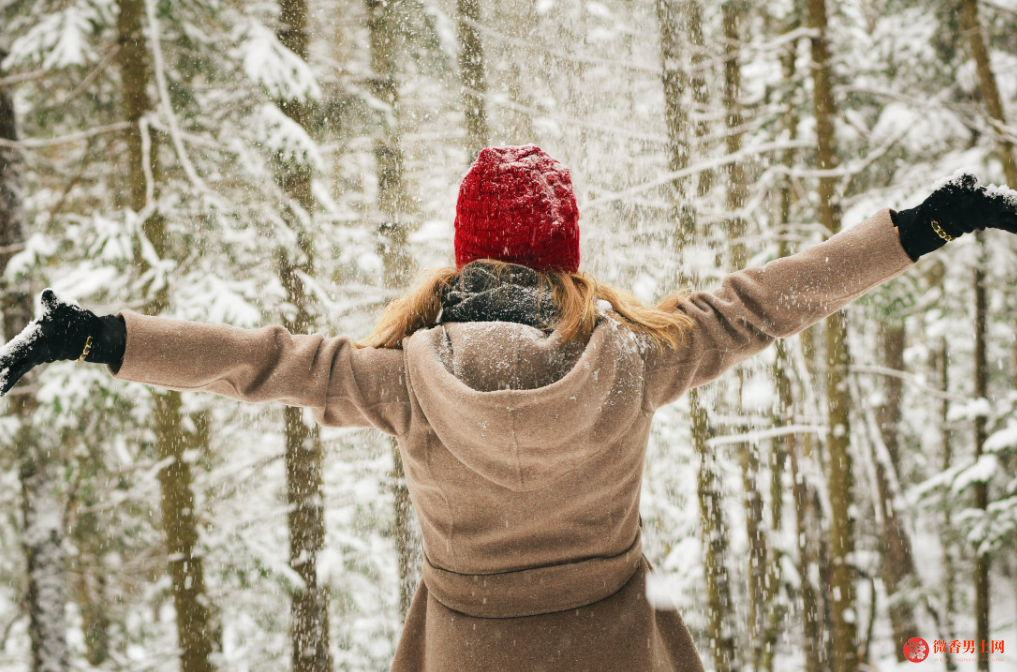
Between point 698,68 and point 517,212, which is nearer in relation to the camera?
point 517,212

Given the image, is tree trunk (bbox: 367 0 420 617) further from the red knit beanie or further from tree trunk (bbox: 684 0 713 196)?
the red knit beanie

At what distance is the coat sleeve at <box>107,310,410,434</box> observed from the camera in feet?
4.32

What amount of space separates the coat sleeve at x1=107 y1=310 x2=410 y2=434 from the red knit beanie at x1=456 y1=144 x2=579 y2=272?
1.17 feet

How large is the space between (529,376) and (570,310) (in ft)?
0.61

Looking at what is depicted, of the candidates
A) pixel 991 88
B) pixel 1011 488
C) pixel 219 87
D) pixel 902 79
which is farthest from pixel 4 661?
pixel 902 79

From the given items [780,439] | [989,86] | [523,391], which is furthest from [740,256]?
[523,391]

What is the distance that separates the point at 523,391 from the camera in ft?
4.32

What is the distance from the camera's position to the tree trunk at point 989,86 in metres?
4.68

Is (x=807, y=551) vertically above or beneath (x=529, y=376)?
beneath

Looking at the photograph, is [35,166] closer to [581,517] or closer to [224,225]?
[224,225]

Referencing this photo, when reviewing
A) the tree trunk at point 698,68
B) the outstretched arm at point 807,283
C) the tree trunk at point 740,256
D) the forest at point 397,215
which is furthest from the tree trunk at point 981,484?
the outstretched arm at point 807,283

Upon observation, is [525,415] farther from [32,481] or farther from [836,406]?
[32,481]

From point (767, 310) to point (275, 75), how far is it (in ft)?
14.2

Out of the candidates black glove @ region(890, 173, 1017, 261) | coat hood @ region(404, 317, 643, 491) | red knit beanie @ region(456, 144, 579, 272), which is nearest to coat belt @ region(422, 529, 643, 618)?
coat hood @ region(404, 317, 643, 491)
